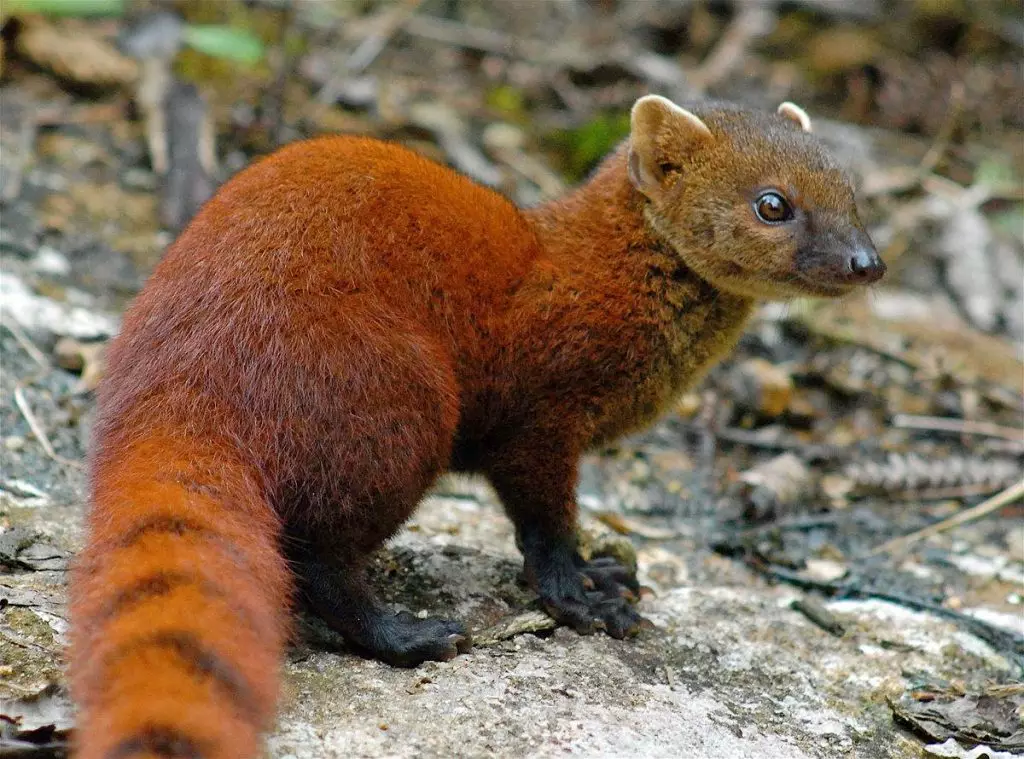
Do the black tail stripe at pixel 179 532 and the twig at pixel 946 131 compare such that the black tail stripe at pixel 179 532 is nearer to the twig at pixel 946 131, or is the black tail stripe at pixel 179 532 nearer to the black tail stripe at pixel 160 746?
the black tail stripe at pixel 160 746

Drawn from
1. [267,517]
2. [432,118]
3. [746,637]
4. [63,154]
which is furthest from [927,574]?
[63,154]

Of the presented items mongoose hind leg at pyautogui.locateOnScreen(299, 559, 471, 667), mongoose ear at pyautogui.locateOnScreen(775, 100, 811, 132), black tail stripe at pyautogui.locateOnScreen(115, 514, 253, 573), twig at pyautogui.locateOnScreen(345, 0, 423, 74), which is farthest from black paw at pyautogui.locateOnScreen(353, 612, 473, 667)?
twig at pyautogui.locateOnScreen(345, 0, 423, 74)

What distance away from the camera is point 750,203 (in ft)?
17.1

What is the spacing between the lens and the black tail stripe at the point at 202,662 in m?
2.92

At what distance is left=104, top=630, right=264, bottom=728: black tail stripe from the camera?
2.92 metres

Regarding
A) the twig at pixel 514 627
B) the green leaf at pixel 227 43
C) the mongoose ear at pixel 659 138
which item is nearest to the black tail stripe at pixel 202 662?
the twig at pixel 514 627

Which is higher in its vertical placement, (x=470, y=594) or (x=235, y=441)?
(x=235, y=441)

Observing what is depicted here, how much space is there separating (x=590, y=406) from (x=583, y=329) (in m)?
0.33

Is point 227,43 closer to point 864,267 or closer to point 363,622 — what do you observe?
point 864,267

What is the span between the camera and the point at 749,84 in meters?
10.8

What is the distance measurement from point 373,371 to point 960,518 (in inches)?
152

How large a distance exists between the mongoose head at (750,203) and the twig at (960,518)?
1.72m

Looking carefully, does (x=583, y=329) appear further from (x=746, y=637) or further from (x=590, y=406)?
(x=746, y=637)

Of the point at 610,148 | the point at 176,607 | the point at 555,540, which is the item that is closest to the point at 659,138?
the point at 555,540
